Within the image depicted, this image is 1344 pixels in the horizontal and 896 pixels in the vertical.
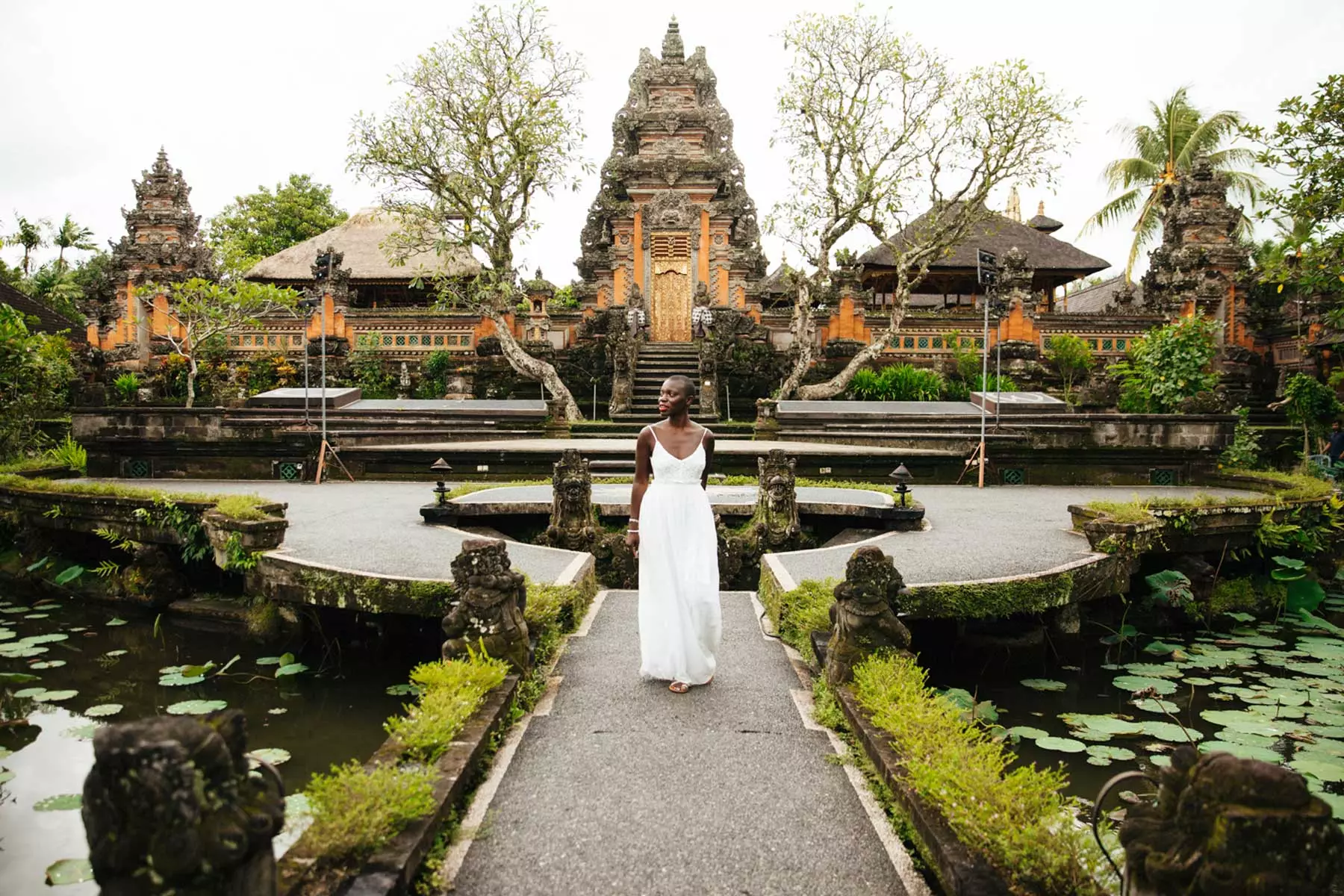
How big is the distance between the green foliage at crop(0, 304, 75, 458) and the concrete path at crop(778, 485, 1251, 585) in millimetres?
10996

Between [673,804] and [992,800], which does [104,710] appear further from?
[992,800]

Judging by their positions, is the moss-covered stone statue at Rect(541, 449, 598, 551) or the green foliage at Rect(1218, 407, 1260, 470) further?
the green foliage at Rect(1218, 407, 1260, 470)

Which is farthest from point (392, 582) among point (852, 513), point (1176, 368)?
point (1176, 368)

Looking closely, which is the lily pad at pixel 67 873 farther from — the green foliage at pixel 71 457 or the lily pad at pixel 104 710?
the green foliage at pixel 71 457

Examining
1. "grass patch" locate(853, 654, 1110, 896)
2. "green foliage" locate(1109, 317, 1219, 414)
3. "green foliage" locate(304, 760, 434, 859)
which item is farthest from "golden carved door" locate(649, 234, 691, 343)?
"green foliage" locate(304, 760, 434, 859)

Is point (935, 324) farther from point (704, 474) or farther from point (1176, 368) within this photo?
point (704, 474)

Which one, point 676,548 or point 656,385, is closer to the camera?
point 676,548

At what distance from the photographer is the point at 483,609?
4.18 metres

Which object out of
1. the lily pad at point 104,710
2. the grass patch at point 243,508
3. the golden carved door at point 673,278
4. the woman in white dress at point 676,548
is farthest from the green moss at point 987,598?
the golden carved door at point 673,278

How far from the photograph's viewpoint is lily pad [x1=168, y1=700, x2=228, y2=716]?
509 cm

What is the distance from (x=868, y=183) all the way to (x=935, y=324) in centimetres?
493

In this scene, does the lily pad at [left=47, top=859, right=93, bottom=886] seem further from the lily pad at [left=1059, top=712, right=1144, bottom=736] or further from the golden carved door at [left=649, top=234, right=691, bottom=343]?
the golden carved door at [left=649, top=234, right=691, bottom=343]

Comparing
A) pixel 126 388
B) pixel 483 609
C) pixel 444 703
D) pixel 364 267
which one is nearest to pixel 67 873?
pixel 444 703

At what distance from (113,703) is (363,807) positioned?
4.05 metres
